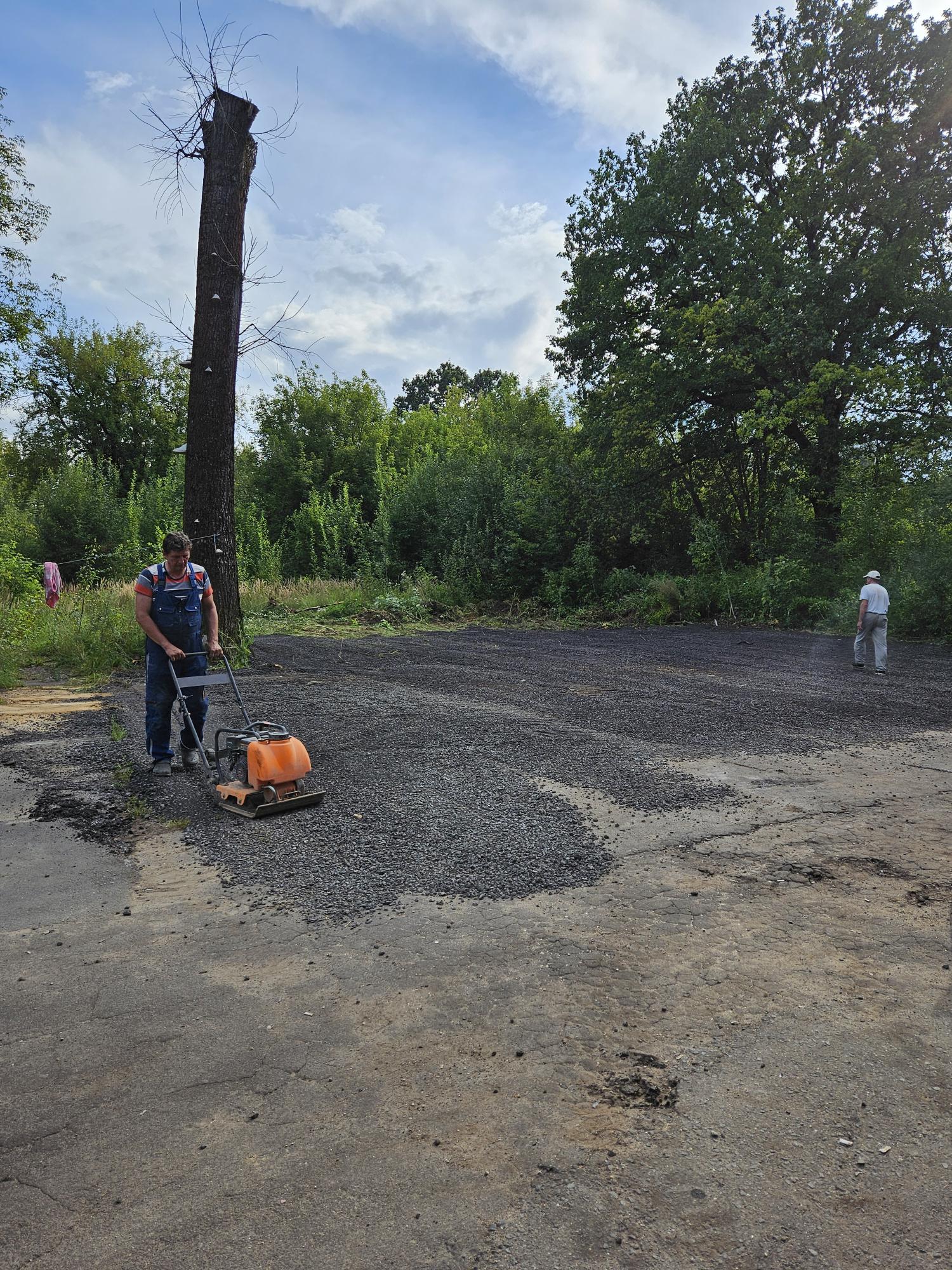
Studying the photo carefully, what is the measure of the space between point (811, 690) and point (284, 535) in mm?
26893

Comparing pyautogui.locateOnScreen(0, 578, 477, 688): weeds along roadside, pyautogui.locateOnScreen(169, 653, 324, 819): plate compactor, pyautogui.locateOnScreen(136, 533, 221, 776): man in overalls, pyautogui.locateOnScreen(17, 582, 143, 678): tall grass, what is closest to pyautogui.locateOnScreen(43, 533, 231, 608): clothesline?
pyautogui.locateOnScreen(0, 578, 477, 688): weeds along roadside

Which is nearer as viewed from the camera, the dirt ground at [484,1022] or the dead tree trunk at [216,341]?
the dirt ground at [484,1022]

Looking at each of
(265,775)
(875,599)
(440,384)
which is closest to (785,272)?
(875,599)

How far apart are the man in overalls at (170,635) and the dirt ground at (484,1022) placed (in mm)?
388

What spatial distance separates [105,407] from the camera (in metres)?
41.3

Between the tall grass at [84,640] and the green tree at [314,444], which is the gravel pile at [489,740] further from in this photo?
the green tree at [314,444]

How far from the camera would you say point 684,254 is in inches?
880

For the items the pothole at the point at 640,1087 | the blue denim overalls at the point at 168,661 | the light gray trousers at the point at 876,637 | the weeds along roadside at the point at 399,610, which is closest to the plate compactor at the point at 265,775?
the blue denim overalls at the point at 168,661

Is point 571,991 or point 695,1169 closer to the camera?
point 695,1169

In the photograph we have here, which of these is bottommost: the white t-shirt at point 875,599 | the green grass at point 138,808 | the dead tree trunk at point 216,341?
the green grass at point 138,808

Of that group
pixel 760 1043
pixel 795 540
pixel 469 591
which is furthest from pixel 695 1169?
pixel 469 591

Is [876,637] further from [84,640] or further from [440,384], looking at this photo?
[440,384]

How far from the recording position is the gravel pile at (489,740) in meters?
4.39

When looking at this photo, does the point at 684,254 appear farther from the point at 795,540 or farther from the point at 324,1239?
the point at 324,1239
